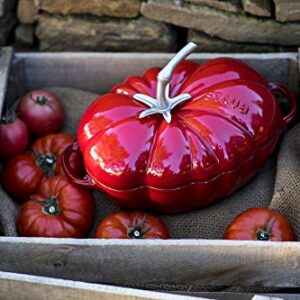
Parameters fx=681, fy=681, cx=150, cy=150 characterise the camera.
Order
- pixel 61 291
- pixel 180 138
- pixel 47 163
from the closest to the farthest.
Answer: pixel 61 291, pixel 180 138, pixel 47 163

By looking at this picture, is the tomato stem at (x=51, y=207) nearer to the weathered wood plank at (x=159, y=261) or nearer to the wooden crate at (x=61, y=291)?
the weathered wood plank at (x=159, y=261)

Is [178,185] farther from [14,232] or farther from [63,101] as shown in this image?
[63,101]

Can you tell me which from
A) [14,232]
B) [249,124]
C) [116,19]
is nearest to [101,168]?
[14,232]

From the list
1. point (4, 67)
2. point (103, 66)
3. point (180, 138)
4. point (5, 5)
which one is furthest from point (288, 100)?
point (5, 5)

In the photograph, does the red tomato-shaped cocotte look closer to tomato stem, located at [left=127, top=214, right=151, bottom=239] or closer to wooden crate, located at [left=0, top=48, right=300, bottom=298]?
tomato stem, located at [left=127, top=214, right=151, bottom=239]

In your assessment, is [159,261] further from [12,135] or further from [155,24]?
[155,24]

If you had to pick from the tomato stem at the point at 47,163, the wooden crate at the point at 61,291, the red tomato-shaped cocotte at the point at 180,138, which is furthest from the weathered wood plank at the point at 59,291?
the tomato stem at the point at 47,163

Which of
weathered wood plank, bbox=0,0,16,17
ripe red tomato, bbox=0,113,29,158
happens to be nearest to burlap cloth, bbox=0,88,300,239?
ripe red tomato, bbox=0,113,29,158
